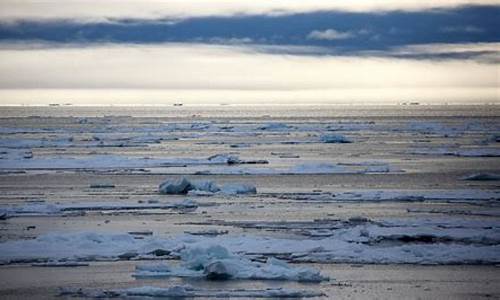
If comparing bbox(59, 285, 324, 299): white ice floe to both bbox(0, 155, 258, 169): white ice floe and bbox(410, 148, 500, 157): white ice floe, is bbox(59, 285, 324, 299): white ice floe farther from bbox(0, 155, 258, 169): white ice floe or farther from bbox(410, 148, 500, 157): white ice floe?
bbox(410, 148, 500, 157): white ice floe

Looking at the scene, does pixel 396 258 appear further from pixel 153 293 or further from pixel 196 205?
pixel 196 205

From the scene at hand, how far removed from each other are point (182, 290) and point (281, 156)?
29.9 m

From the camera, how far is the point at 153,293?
1118cm

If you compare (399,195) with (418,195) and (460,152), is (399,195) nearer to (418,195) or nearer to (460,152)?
(418,195)

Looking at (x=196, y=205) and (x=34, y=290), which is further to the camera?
(x=196, y=205)

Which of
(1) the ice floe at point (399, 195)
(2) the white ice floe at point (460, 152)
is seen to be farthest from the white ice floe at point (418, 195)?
(2) the white ice floe at point (460, 152)

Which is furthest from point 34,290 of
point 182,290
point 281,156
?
point 281,156

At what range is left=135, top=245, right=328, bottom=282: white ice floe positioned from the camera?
1212cm

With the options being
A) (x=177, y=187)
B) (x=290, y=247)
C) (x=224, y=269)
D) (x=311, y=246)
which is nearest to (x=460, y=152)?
(x=177, y=187)

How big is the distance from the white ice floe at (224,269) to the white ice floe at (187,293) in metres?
0.67

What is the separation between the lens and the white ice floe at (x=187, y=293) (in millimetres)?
11117

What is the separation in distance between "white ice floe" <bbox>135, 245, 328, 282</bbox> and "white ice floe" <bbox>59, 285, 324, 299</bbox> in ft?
2.18

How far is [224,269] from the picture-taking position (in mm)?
12180

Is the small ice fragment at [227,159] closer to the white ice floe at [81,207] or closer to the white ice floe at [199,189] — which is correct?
the white ice floe at [199,189]
